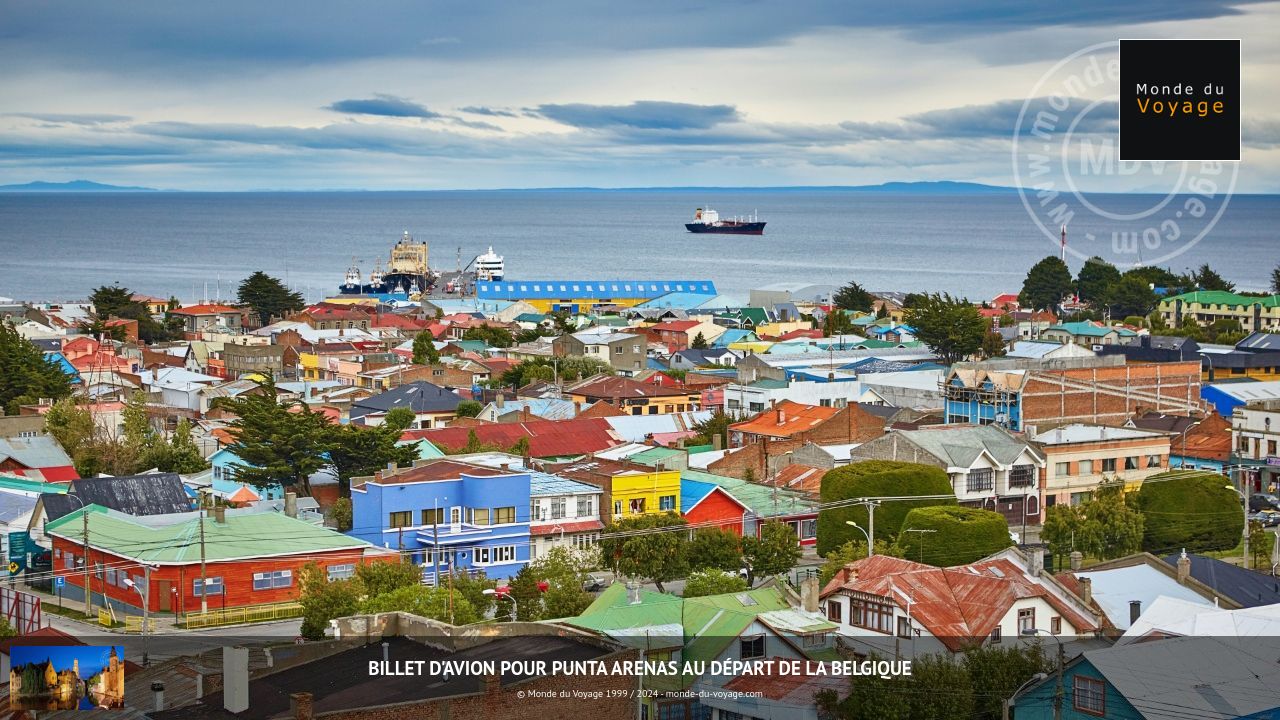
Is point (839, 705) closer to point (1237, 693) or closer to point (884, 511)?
point (1237, 693)

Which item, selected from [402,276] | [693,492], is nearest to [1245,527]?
[693,492]

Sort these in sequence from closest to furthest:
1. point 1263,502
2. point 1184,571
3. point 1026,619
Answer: point 1026,619 < point 1184,571 < point 1263,502

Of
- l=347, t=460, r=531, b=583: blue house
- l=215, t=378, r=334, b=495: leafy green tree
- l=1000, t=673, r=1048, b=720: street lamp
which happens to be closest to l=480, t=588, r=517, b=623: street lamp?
l=347, t=460, r=531, b=583: blue house

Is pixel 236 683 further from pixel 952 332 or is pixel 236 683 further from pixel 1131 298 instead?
pixel 1131 298

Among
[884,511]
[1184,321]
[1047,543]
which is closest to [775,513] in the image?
[884,511]

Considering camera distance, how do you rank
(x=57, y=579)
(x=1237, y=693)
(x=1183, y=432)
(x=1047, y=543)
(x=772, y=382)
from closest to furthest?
(x=1237, y=693), (x=57, y=579), (x=1047, y=543), (x=1183, y=432), (x=772, y=382)

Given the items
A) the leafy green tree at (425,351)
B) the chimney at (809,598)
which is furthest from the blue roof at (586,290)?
the chimney at (809,598)
